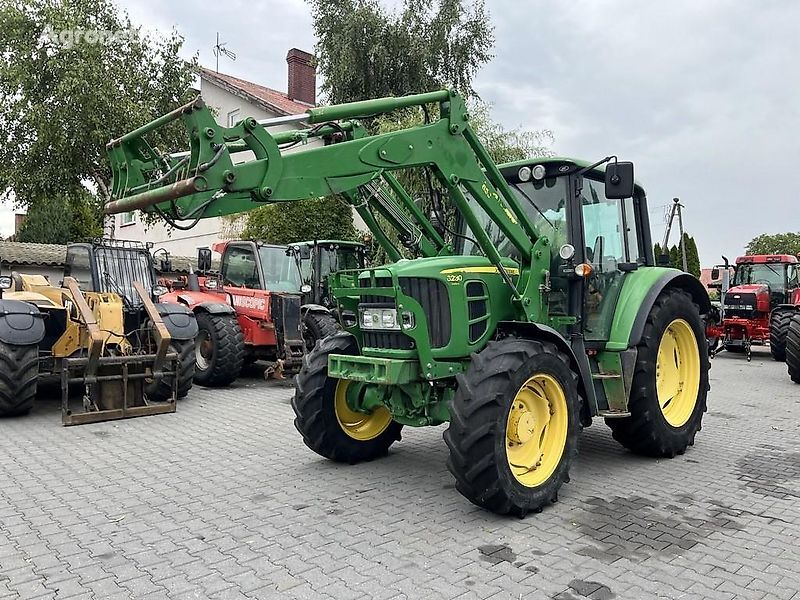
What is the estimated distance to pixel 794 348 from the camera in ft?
33.5

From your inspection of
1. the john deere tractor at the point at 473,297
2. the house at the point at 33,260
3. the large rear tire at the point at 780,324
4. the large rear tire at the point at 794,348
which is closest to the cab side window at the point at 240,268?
the john deere tractor at the point at 473,297

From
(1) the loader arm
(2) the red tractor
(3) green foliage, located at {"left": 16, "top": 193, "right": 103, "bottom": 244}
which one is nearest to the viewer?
(1) the loader arm

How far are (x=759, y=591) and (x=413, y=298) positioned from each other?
258cm

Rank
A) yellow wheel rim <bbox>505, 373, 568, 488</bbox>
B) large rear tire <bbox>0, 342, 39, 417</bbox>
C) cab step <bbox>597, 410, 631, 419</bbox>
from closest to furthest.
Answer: yellow wheel rim <bbox>505, 373, 568, 488</bbox> < cab step <bbox>597, 410, 631, 419</bbox> < large rear tire <bbox>0, 342, 39, 417</bbox>

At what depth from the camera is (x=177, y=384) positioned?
8.04 m

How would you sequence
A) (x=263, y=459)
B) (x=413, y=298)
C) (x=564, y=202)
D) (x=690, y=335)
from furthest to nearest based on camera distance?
(x=690, y=335)
(x=263, y=459)
(x=564, y=202)
(x=413, y=298)

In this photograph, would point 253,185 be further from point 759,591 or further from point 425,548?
point 759,591

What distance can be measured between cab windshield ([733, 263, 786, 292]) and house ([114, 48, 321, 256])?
1401 centimetres

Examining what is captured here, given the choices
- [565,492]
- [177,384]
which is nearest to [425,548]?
[565,492]

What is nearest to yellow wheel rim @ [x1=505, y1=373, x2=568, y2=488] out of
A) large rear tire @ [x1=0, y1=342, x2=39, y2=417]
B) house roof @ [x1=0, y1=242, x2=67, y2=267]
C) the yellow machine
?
the yellow machine

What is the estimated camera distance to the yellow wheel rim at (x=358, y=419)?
5.29 meters

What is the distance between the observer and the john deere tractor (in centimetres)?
399

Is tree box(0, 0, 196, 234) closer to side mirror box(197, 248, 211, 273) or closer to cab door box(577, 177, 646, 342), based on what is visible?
side mirror box(197, 248, 211, 273)

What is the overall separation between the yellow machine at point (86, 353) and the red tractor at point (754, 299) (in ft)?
37.5
